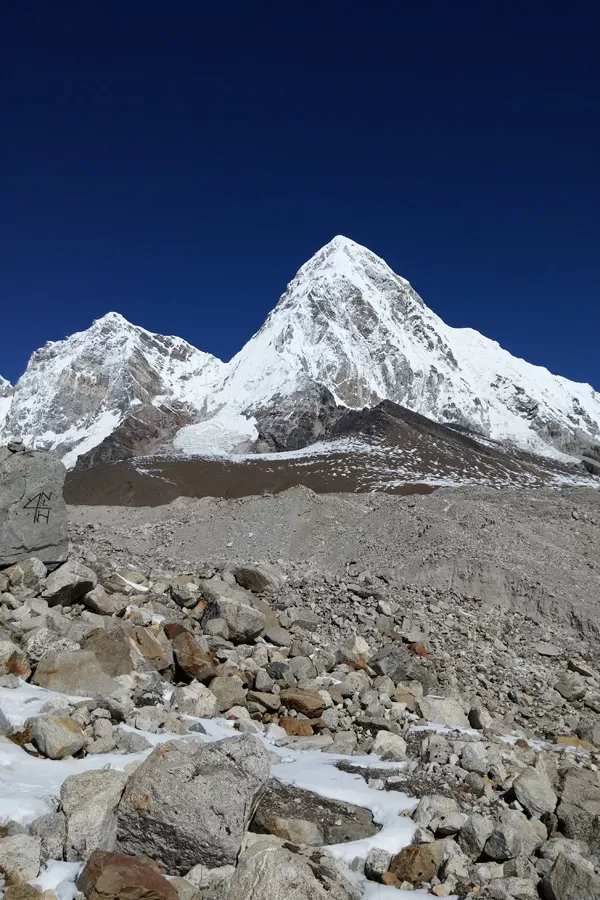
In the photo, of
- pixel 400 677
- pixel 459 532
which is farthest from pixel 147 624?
pixel 459 532

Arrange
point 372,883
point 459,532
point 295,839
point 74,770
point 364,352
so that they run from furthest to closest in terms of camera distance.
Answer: point 364,352, point 459,532, point 74,770, point 295,839, point 372,883

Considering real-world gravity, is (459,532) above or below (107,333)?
below

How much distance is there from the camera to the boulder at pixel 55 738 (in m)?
5.12

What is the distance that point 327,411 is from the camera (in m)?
119

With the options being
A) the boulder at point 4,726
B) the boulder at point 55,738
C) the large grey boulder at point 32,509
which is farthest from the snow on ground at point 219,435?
the boulder at point 55,738

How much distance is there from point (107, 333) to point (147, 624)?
184 m

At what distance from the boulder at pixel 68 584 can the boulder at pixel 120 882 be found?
5.71 m

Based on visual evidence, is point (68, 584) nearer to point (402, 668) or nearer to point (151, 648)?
point (151, 648)

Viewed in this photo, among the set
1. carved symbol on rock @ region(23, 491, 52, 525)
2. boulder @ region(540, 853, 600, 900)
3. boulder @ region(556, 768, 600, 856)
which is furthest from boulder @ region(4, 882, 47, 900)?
carved symbol on rock @ region(23, 491, 52, 525)

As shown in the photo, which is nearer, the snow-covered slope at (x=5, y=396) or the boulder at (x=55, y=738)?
the boulder at (x=55, y=738)

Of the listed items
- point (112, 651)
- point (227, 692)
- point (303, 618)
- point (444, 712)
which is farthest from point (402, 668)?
point (112, 651)

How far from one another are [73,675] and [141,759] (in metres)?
1.81

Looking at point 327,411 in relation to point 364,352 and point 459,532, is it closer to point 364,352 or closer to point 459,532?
point 364,352

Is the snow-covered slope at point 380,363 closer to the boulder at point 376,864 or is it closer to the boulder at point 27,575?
the boulder at point 27,575
